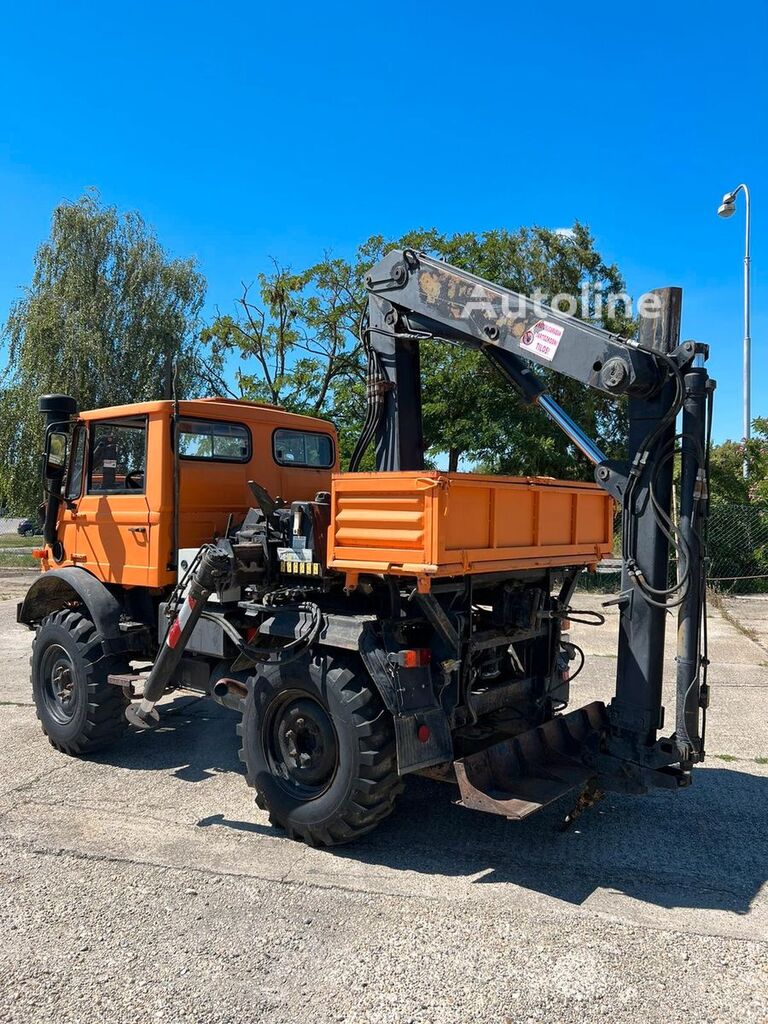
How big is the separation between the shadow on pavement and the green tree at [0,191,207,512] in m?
18.1

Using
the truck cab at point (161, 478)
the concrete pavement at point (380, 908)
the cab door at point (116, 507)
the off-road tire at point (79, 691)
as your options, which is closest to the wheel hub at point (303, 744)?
the concrete pavement at point (380, 908)

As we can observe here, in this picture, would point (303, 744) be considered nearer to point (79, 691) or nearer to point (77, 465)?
point (79, 691)

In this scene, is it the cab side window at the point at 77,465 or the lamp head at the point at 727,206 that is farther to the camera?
the lamp head at the point at 727,206

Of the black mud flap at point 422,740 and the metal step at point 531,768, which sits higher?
the black mud flap at point 422,740

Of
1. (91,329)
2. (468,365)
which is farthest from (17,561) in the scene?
(468,365)

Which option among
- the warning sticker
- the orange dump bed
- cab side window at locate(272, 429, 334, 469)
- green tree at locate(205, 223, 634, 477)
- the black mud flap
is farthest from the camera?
green tree at locate(205, 223, 634, 477)

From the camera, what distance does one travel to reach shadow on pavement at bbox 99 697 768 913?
164 inches

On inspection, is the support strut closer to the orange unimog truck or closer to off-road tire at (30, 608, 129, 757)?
the orange unimog truck

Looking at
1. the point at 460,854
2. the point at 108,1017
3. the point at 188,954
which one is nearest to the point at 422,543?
the point at 460,854

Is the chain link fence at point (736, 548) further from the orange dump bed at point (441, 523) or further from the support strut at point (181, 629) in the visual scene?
the support strut at point (181, 629)

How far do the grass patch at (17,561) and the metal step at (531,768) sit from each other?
19.4m

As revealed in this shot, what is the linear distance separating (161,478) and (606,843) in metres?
4.01

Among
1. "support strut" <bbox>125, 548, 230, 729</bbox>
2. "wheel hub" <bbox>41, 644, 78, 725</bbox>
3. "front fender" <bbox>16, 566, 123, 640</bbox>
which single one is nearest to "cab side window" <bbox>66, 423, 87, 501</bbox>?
"front fender" <bbox>16, 566, 123, 640</bbox>

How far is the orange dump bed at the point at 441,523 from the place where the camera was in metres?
4.08
